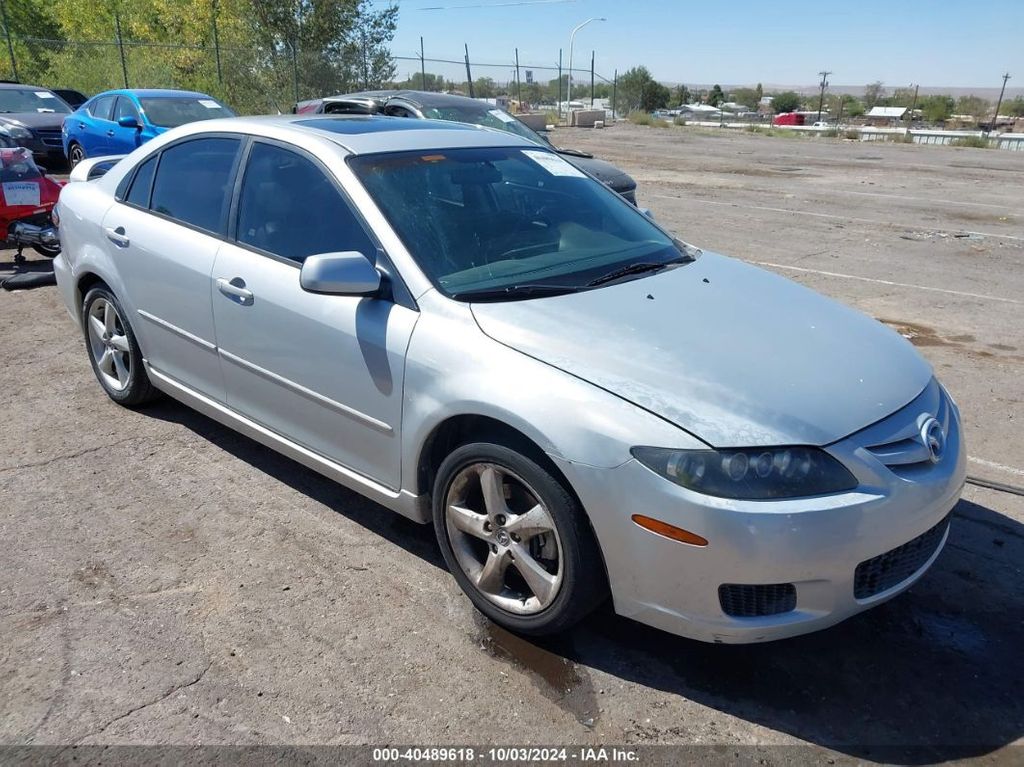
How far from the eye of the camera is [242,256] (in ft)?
12.6

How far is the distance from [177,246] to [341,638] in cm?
219

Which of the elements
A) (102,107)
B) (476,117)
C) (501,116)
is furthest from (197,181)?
(102,107)

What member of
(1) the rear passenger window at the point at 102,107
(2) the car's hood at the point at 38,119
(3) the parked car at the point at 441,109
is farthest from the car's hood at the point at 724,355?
(2) the car's hood at the point at 38,119

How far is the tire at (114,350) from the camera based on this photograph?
15.6ft

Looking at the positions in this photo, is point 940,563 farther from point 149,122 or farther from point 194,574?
point 149,122

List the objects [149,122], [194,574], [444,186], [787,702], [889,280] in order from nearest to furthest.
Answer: [787,702], [194,574], [444,186], [889,280], [149,122]

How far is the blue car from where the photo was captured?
13.3 metres

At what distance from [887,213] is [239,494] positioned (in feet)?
40.1

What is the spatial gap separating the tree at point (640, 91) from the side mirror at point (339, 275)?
63.5 metres

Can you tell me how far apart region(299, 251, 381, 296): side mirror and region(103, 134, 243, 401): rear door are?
102 cm

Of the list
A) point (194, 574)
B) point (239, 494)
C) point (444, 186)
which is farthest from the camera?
point (239, 494)

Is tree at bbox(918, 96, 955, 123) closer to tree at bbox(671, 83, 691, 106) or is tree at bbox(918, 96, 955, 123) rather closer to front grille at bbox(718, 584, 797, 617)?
tree at bbox(671, 83, 691, 106)

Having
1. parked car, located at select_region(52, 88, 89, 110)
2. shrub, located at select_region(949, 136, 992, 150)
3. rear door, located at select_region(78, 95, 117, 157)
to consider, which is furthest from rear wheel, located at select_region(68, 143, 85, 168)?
shrub, located at select_region(949, 136, 992, 150)

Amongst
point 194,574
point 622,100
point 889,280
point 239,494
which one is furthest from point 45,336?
point 622,100
